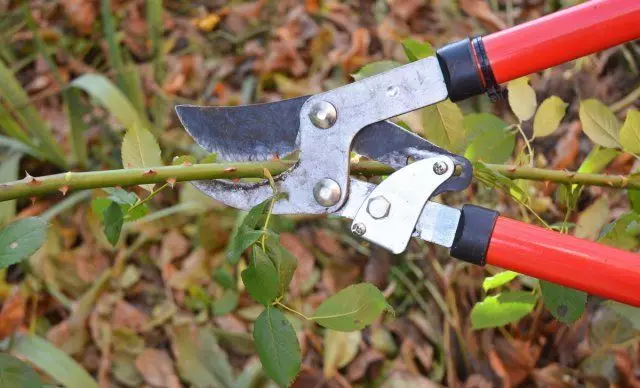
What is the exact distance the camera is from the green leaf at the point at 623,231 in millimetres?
880

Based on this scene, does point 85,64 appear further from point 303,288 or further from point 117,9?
point 303,288

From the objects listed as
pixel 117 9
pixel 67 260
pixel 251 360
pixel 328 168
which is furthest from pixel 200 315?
pixel 117 9

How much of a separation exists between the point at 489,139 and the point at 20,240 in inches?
23.6

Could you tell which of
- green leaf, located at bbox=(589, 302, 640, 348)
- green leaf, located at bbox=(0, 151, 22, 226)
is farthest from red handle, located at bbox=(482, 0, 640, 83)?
green leaf, located at bbox=(0, 151, 22, 226)

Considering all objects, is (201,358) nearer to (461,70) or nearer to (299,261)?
(299,261)

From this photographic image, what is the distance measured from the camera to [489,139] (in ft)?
3.21

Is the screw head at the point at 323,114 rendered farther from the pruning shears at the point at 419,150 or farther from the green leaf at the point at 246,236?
the green leaf at the point at 246,236

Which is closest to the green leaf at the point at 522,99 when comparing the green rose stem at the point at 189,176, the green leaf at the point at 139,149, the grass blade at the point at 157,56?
the green rose stem at the point at 189,176

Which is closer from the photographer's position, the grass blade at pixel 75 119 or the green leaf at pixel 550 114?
the green leaf at pixel 550 114

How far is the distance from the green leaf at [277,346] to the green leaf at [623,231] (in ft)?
1.42

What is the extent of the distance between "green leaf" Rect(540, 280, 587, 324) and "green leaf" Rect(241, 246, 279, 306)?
344 mm

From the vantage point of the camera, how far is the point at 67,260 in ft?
4.79

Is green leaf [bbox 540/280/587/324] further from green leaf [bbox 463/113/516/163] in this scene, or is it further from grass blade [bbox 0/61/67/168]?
grass blade [bbox 0/61/67/168]

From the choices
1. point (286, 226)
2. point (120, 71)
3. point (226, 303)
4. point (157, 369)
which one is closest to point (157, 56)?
point (120, 71)
